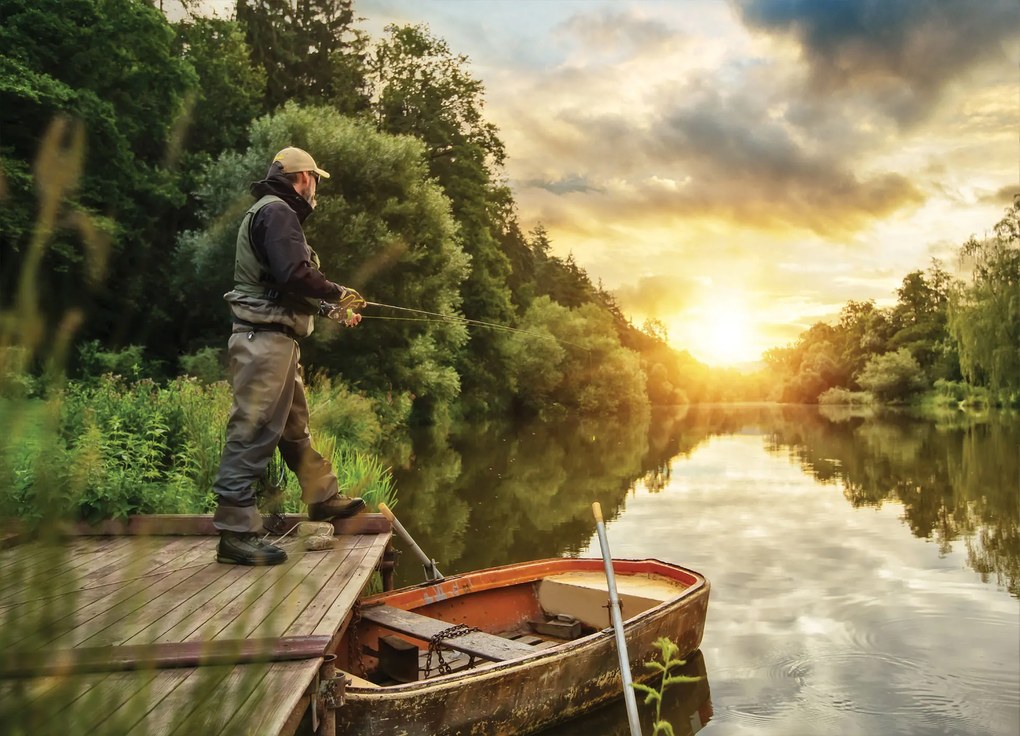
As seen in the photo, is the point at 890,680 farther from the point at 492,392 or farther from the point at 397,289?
the point at 492,392

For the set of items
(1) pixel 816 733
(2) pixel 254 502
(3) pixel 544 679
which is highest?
(2) pixel 254 502

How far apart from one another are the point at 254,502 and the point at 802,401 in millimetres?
96194

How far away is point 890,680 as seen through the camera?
22.5ft

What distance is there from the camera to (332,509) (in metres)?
6.03

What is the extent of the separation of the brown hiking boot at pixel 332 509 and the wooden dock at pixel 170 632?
0.27 feet

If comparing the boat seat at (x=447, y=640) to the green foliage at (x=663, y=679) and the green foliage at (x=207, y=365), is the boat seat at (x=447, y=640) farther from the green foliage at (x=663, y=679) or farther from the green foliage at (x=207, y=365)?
the green foliage at (x=207, y=365)

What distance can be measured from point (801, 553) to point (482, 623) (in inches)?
236

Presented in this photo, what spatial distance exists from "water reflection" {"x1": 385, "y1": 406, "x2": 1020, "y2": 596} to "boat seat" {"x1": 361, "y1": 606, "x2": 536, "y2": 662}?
11.1ft

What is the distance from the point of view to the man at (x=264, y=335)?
5.06m

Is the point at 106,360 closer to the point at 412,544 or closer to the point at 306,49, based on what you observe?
the point at 412,544

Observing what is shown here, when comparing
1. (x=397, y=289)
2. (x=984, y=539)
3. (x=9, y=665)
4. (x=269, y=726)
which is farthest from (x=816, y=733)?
(x=397, y=289)

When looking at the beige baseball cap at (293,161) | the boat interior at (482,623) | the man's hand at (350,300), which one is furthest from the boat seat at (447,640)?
the beige baseball cap at (293,161)

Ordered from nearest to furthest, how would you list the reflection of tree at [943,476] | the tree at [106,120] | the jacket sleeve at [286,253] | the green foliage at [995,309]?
the jacket sleeve at [286,253], the reflection of tree at [943,476], the tree at [106,120], the green foliage at [995,309]

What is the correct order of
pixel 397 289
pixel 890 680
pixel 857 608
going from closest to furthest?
pixel 890 680, pixel 857 608, pixel 397 289
